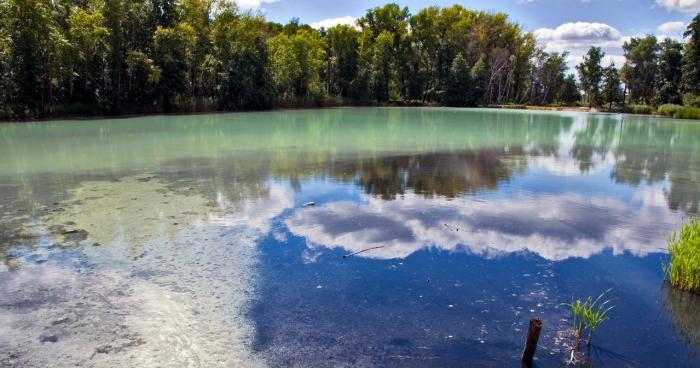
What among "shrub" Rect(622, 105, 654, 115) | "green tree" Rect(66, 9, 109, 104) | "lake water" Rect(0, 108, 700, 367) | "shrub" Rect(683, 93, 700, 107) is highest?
"green tree" Rect(66, 9, 109, 104)

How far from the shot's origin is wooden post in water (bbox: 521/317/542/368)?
3.29 meters

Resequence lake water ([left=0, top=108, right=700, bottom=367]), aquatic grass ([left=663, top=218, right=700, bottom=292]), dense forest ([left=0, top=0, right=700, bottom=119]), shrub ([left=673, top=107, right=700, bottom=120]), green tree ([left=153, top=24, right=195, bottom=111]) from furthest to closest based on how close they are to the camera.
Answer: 1. shrub ([left=673, top=107, right=700, bottom=120])
2. green tree ([left=153, top=24, right=195, bottom=111])
3. dense forest ([left=0, top=0, right=700, bottom=119])
4. aquatic grass ([left=663, top=218, right=700, bottom=292])
5. lake water ([left=0, top=108, right=700, bottom=367])

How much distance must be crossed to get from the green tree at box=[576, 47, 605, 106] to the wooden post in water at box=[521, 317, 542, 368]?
66.9 m

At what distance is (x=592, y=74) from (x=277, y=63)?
41.8m

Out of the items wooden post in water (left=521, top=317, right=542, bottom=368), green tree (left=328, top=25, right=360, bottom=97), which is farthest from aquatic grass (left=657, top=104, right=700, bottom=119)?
wooden post in water (left=521, top=317, right=542, bottom=368)

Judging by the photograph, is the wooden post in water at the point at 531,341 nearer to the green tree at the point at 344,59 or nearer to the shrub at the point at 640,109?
the shrub at the point at 640,109

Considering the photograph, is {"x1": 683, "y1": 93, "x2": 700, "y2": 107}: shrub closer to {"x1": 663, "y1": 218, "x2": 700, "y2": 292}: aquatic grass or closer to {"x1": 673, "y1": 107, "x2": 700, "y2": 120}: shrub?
{"x1": 673, "y1": 107, "x2": 700, "y2": 120}: shrub

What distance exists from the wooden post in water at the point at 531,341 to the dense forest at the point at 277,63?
112ft

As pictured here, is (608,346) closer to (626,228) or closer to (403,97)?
(626,228)

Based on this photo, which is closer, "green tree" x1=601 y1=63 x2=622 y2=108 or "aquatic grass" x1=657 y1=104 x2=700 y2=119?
"aquatic grass" x1=657 y1=104 x2=700 y2=119

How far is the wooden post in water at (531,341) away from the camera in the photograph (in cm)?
329

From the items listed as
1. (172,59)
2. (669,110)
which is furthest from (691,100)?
(172,59)

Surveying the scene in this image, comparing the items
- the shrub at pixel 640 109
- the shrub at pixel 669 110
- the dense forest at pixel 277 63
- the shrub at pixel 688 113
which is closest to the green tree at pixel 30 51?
the dense forest at pixel 277 63

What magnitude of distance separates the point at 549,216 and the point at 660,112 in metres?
46.9
